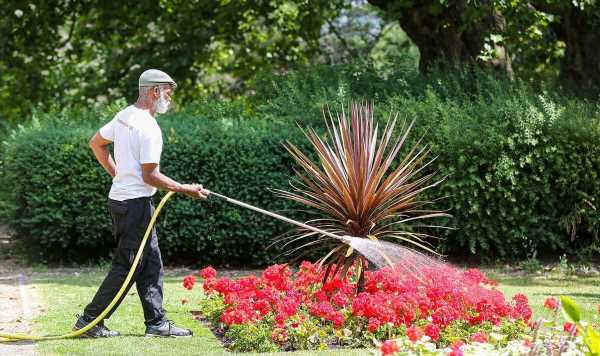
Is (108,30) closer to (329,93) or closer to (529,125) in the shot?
(329,93)

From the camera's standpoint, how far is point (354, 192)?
7.19 meters

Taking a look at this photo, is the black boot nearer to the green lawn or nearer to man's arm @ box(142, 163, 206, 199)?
the green lawn

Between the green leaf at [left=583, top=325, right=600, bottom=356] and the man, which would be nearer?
the green leaf at [left=583, top=325, right=600, bottom=356]

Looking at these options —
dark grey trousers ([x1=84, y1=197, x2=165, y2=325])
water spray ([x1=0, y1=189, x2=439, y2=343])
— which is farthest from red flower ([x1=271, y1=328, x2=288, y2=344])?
dark grey trousers ([x1=84, y1=197, x2=165, y2=325])

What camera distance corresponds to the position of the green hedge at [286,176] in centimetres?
1170

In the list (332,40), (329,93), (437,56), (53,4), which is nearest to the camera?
(329,93)

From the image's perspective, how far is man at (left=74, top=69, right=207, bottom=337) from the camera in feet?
22.3

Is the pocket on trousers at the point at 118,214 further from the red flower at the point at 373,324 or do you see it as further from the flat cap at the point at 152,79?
the red flower at the point at 373,324

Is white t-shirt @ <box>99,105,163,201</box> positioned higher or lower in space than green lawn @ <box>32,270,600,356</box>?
higher

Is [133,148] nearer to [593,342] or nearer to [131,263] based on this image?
[131,263]

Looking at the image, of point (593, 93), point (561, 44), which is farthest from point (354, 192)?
point (561, 44)

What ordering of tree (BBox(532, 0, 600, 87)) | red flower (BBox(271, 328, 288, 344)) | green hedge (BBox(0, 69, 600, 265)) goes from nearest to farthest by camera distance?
red flower (BBox(271, 328, 288, 344)) < green hedge (BBox(0, 69, 600, 265)) < tree (BBox(532, 0, 600, 87))

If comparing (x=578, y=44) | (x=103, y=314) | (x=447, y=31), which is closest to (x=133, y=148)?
(x=103, y=314)

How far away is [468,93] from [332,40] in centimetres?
1199
